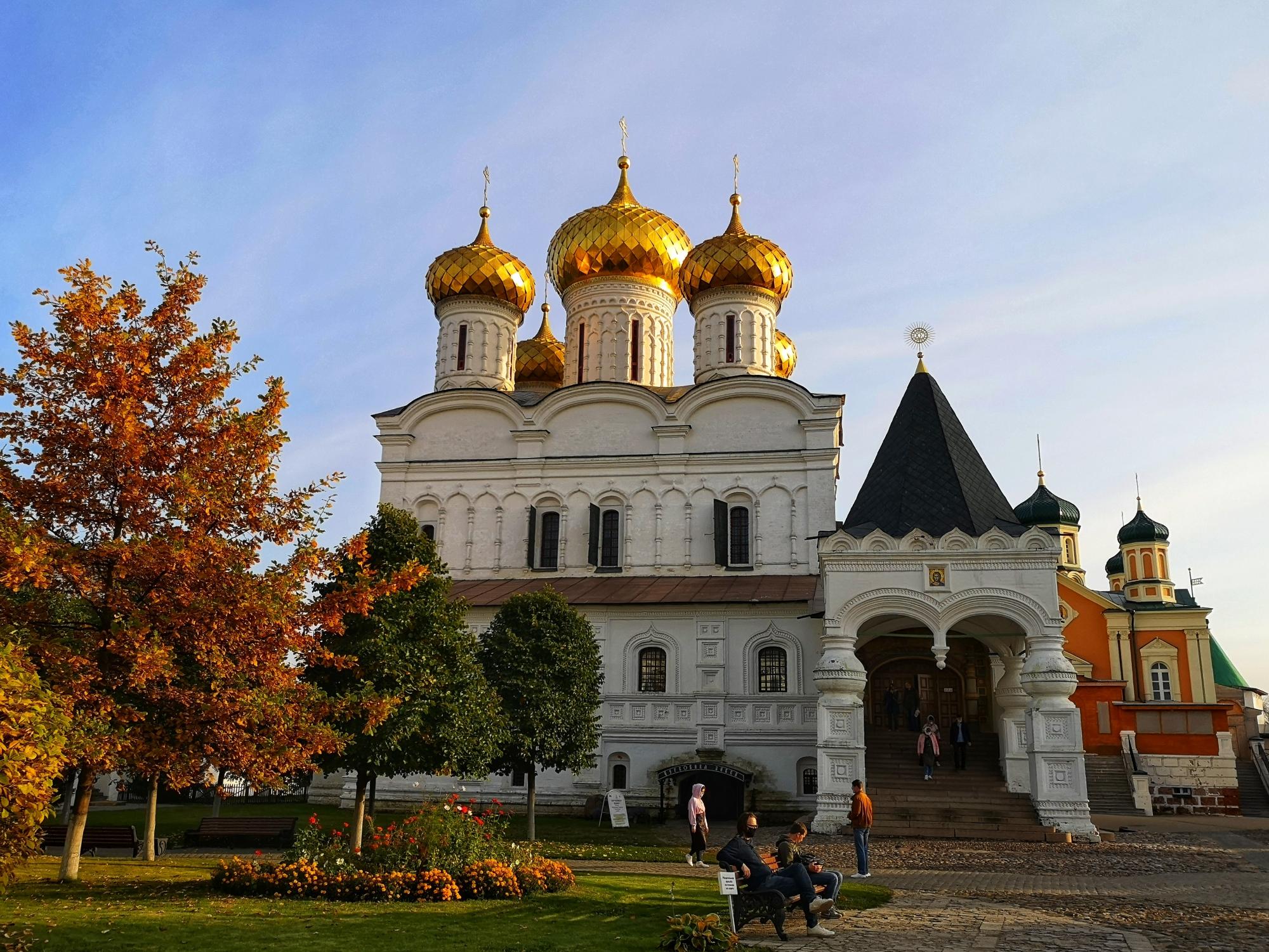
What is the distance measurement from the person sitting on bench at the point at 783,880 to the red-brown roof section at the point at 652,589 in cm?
1360

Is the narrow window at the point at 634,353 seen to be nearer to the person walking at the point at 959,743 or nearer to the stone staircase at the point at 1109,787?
the person walking at the point at 959,743

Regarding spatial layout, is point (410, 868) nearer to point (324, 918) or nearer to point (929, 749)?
point (324, 918)

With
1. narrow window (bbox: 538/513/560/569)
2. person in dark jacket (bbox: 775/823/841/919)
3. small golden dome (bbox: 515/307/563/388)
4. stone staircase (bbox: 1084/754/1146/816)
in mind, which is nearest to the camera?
person in dark jacket (bbox: 775/823/841/919)

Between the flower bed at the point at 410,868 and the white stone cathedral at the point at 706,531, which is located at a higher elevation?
the white stone cathedral at the point at 706,531

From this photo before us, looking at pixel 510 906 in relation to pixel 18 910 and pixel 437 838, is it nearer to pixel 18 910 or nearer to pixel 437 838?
pixel 437 838

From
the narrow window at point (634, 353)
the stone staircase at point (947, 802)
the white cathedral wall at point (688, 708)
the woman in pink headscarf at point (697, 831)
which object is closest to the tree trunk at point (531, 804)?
the woman in pink headscarf at point (697, 831)

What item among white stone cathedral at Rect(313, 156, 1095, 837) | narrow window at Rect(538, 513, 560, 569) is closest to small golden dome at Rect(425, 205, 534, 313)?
white stone cathedral at Rect(313, 156, 1095, 837)

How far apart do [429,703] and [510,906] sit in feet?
14.9

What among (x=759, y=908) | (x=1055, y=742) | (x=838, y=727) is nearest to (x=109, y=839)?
(x=759, y=908)

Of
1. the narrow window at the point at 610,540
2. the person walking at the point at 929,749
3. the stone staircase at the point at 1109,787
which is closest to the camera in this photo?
the person walking at the point at 929,749

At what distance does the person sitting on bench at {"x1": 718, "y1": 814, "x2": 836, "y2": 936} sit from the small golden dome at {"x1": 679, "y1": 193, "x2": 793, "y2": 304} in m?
21.4

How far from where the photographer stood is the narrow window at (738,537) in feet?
84.0

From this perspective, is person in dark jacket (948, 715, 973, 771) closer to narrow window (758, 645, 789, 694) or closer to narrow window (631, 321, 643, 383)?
narrow window (758, 645, 789, 694)

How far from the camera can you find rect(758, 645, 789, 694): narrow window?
23047mm
